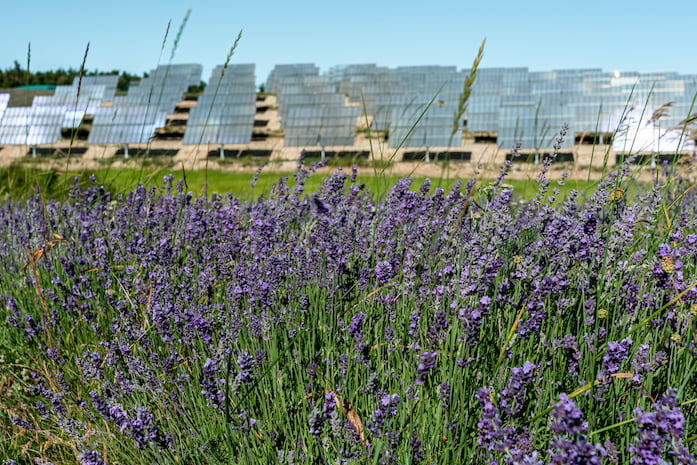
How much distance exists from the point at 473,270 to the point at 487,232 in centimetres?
26

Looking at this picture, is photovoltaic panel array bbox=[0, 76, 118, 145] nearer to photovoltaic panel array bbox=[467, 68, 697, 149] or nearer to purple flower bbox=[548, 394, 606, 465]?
photovoltaic panel array bbox=[467, 68, 697, 149]

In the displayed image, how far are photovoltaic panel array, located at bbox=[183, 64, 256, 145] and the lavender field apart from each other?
1170 cm

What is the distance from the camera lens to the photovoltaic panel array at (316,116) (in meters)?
15.0

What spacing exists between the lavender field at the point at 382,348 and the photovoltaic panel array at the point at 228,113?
11701 millimetres

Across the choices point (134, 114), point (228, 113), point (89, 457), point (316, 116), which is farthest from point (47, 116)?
point (89, 457)

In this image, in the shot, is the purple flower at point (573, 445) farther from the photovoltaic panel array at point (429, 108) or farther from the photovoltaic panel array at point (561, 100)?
the photovoltaic panel array at point (561, 100)

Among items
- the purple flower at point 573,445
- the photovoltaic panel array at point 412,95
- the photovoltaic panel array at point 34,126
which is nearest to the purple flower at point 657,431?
the purple flower at point 573,445

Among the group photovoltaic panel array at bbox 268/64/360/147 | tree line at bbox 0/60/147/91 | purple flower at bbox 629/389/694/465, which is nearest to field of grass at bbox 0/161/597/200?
photovoltaic panel array at bbox 268/64/360/147

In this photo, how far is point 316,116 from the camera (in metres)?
15.7

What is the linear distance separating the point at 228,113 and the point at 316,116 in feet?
8.68

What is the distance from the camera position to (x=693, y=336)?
1.91 m

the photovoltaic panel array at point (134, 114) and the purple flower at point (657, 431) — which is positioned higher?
the photovoltaic panel array at point (134, 114)

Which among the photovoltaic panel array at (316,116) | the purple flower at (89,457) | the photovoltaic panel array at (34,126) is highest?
the photovoltaic panel array at (316,116)

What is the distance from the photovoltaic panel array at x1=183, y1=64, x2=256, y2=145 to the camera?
1550cm
